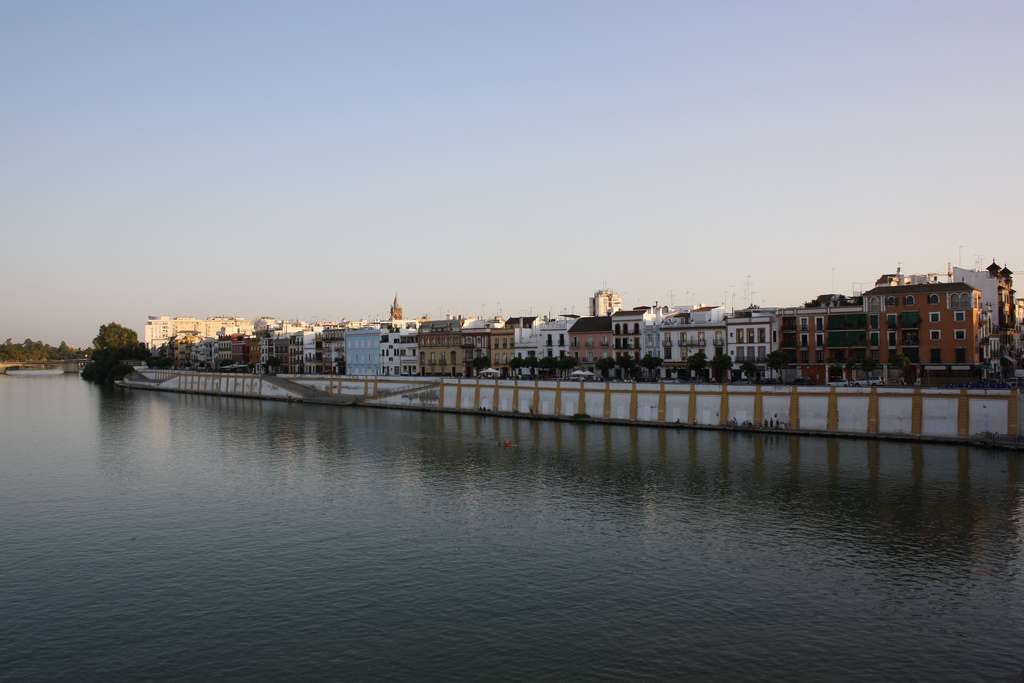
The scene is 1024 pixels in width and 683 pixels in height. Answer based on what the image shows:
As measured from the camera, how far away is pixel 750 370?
8762 centimetres

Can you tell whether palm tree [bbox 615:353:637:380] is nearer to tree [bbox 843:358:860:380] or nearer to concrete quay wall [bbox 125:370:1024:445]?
concrete quay wall [bbox 125:370:1024:445]

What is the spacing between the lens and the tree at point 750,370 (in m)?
87.2

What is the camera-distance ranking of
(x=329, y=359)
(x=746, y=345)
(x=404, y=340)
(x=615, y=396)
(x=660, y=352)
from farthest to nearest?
(x=329, y=359) → (x=404, y=340) → (x=660, y=352) → (x=746, y=345) → (x=615, y=396)

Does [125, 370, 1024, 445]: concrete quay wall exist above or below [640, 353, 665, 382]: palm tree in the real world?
below

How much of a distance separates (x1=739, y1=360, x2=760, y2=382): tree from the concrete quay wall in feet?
41.5

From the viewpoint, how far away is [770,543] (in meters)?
36.8

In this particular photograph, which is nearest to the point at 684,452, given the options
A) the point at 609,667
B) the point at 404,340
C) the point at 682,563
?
the point at 682,563

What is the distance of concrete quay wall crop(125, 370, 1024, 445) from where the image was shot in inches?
2441

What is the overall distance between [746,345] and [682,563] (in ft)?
201

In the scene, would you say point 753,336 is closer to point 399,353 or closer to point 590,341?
point 590,341

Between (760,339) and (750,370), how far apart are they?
15.5 ft

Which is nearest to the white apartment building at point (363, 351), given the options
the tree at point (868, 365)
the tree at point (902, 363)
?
the tree at point (868, 365)

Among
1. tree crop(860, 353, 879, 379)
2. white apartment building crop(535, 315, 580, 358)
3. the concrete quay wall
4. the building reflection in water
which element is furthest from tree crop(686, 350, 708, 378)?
white apartment building crop(535, 315, 580, 358)

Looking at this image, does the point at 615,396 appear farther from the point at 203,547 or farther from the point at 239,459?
the point at 203,547
